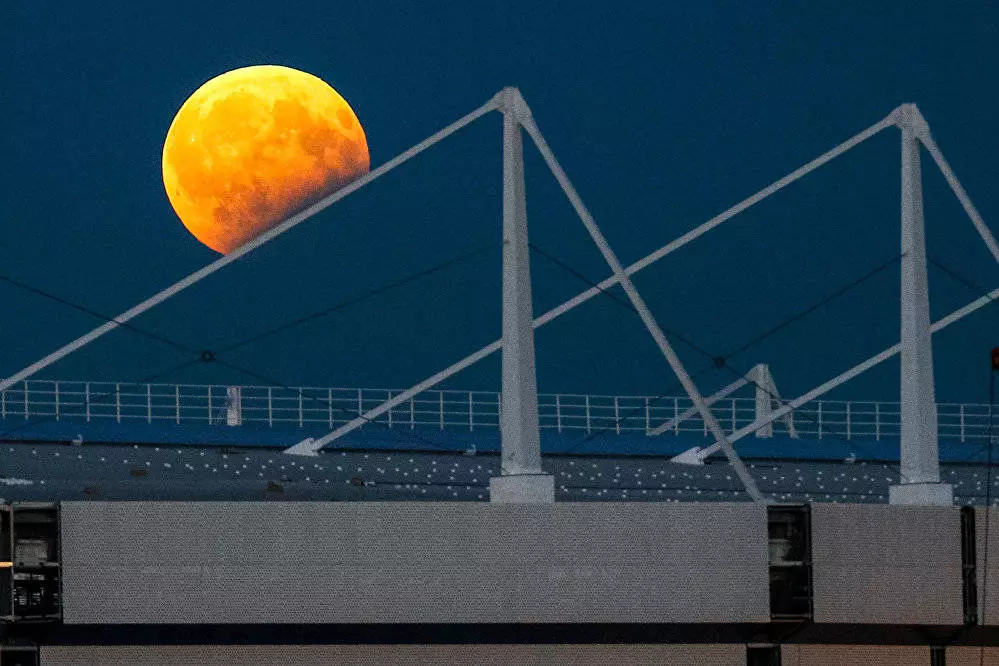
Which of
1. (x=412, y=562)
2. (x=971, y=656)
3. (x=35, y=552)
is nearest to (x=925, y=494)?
(x=971, y=656)

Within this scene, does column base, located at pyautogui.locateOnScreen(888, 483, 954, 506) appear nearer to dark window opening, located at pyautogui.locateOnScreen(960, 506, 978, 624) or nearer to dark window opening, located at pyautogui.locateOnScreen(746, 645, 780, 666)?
dark window opening, located at pyautogui.locateOnScreen(960, 506, 978, 624)

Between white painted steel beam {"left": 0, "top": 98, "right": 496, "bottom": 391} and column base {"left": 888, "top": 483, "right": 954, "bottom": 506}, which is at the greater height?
white painted steel beam {"left": 0, "top": 98, "right": 496, "bottom": 391}

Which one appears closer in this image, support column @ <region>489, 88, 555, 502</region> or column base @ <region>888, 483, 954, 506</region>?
support column @ <region>489, 88, 555, 502</region>

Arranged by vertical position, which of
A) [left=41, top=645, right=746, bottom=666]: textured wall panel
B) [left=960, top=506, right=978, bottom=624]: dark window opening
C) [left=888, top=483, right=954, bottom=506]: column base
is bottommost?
[left=41, top=645, right=746, bottom=666]: textured wall panel

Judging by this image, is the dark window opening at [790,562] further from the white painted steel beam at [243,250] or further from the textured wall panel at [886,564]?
the white painted steel beam at [243,250]

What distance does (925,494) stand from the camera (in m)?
54.3

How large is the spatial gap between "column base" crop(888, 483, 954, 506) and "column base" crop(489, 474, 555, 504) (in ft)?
35.6

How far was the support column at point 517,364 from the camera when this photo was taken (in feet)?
155

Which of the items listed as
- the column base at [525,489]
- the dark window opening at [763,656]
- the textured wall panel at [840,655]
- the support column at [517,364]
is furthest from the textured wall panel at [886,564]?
the support column at [517,364]

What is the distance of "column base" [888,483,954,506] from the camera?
54.2 m

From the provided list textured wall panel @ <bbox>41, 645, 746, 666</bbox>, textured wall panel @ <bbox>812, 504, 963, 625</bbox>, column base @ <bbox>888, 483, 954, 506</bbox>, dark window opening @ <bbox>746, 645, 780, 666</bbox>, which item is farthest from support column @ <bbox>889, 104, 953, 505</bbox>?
textured wall panel @ <bbox>41, 645, 746, 666</bbox>

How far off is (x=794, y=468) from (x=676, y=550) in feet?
102

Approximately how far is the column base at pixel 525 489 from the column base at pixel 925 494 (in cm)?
1085

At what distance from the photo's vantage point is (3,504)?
43.8 m
